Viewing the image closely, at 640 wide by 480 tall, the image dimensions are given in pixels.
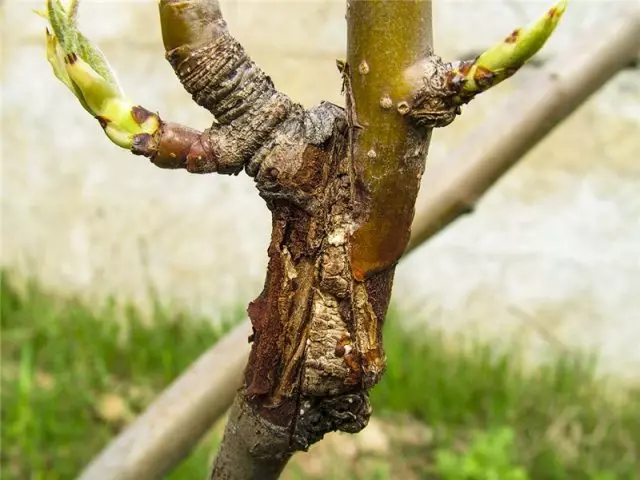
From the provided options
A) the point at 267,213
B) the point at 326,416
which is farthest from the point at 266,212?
the point at 326,416

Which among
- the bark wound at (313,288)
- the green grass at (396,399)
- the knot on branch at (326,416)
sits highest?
the bark wound at (313,288)

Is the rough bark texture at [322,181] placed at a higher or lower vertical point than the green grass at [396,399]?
higher

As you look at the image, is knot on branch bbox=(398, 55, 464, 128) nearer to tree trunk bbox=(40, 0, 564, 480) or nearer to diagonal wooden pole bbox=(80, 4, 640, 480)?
tree trunk bbox=(40, 0, 564, 480)

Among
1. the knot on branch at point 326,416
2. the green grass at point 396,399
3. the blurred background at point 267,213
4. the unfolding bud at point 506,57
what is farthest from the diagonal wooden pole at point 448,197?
the blurred background at point 267,213

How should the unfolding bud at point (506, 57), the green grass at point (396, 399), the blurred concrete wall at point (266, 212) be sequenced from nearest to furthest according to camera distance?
the unfolding bud at point (506, 57) < the green grass at point (396, 399) < the blurred concrete wall at point (266, 212)

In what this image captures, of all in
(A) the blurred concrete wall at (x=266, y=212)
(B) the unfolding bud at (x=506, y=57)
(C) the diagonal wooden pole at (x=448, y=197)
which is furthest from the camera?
(A) the blurred concrete wall at (x=266, y=212)

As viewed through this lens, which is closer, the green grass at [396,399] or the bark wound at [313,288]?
the bark wound at [313,288]

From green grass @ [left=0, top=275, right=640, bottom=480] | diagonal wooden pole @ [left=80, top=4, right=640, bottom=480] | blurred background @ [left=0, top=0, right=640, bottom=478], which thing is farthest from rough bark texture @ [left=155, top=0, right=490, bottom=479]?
blurred background @ [left=0, top=0, right=640, bottom=478]

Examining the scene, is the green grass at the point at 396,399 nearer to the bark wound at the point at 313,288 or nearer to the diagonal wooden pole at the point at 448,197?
the diagonal wooden pole at the point at 448,197
